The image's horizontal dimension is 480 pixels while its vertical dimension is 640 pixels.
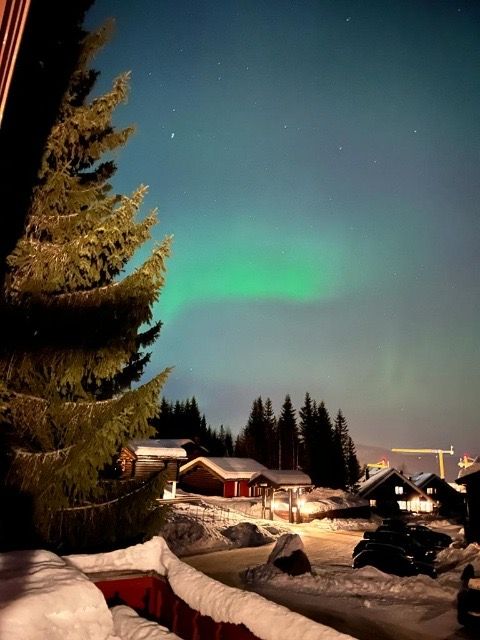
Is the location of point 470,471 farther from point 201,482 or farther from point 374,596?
point 201,482

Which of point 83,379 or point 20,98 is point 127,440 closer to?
point 83,379

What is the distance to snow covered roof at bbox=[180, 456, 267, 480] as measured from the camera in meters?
48.5

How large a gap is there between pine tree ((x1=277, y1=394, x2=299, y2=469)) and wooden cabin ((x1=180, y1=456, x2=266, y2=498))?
4470 cm

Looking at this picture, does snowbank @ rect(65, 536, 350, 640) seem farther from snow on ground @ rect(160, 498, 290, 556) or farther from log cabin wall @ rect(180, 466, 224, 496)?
log cabin wall @ rect(180, 466, 224, 496)

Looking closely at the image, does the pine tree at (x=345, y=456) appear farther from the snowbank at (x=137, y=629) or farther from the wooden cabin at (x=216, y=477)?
the snowbank at (x=137, y=629)

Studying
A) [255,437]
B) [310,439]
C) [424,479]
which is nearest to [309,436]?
[310,439]

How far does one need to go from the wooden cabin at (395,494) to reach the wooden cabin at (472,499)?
2629 cm

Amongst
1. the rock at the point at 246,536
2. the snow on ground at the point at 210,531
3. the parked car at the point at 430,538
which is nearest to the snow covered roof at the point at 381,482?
the snow on ground at the point at 210,531

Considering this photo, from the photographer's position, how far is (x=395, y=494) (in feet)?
178

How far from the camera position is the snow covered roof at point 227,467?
48.5 metres

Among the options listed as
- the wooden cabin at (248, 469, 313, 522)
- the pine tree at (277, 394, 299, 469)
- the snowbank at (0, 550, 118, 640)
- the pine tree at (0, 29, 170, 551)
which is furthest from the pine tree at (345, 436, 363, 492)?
the snowbank at (0, 550, 118, 640)

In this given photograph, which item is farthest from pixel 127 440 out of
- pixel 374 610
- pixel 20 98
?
pixel 374 610

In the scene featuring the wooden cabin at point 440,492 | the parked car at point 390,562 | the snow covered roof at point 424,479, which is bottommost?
the wooden cabin at point 440,492

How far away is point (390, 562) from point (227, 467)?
3233cm
